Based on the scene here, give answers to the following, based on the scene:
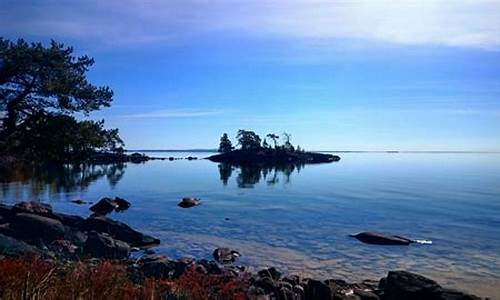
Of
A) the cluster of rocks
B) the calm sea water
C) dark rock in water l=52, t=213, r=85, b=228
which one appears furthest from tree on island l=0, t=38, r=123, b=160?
dark rock in water l=52, t=213, r=85, b=228

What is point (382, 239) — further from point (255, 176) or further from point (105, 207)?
point (255, 176)

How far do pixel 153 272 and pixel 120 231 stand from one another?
10973 mm

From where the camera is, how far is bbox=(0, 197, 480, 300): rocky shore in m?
7.19

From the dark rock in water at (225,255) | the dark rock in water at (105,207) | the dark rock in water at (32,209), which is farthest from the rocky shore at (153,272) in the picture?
the dark rock in water at (105,207)

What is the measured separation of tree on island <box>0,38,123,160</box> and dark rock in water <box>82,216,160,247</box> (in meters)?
11.1

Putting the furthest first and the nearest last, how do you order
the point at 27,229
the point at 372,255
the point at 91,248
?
the point at 27,229, the point at 372,255, the point at 91,248

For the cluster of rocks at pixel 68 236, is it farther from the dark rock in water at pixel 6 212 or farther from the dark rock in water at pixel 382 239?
the dark rock in water at pixel 382 239

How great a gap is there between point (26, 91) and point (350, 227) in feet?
75.5

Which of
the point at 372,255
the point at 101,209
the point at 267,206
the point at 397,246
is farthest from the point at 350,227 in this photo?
the point at 101,209

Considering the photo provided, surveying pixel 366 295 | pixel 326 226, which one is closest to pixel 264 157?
pixel 326 226

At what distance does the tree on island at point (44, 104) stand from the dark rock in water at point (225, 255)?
852cm

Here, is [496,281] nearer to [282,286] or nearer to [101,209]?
[282,286]

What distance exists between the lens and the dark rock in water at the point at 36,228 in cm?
2505

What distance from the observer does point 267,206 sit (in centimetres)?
4469
